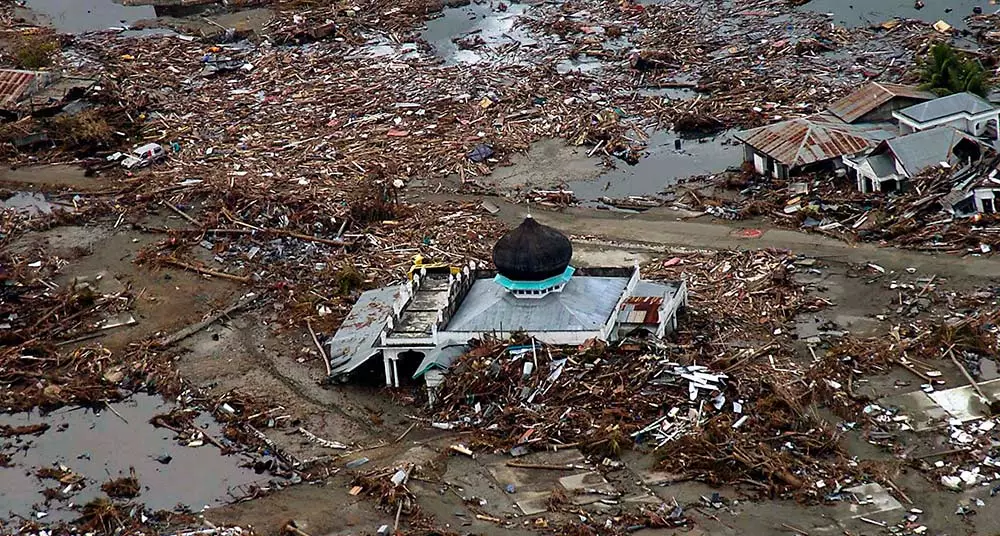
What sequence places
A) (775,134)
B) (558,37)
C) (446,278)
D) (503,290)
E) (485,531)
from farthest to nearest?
(558,37) < (775,134) < (446,278) < (503,290) < (485,531)

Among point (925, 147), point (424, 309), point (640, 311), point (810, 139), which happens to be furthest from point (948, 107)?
point (424, 309)

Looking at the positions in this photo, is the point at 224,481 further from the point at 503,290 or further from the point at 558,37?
the point at 558,37

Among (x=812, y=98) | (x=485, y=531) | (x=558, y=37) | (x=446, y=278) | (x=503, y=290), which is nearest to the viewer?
(x=485, y=531)

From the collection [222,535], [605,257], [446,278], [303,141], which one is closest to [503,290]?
[446,278]

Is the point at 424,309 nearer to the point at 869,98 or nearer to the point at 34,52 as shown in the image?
the point at 869,98

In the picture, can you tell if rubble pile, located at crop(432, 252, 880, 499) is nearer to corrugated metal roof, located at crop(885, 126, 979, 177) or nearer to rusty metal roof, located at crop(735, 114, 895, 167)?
corrugated metal roof, located at crop(885, 126, 979, 177)

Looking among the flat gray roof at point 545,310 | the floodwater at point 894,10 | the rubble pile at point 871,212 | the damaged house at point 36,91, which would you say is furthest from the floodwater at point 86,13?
the flat gray roof at point 545,310

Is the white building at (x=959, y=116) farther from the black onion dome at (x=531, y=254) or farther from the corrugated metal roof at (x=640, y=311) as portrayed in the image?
the black onion dome at (x=531, y=254)

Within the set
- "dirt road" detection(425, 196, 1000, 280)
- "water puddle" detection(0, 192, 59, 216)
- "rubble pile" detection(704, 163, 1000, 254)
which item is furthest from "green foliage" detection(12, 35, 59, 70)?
"rubble pile" detection(704, 163, 1000, 254)

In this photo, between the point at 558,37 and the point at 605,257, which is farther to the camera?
the point at 558,37
